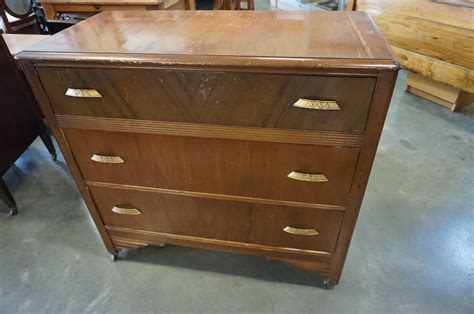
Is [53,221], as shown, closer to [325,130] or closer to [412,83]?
[325,130]

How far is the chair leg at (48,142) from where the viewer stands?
1852mm

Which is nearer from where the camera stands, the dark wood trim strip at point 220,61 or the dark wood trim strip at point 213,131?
the dark wood trim strip at point 220,61

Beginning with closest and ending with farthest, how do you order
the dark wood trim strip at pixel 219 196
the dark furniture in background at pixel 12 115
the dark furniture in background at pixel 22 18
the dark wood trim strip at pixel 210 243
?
1. the dark wood trim strip at pixel 219 196
2. the dark wood trim strip at pixel 210 243
3. the dark furniture in background at pixel 12 115
4. the dark furniture in background at pixel 22 18

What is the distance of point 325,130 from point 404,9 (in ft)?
6.60

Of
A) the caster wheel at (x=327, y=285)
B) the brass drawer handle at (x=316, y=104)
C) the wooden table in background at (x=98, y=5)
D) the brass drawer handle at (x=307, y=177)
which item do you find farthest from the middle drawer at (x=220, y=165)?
the wooden table in background at (x=98, y=5)

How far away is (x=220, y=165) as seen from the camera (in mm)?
933

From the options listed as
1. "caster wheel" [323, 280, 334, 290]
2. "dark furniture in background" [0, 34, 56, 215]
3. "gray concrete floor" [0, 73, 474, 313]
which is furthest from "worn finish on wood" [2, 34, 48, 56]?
"caster wheel" [323, 280, 334, 290]

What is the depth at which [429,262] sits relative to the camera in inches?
52.1

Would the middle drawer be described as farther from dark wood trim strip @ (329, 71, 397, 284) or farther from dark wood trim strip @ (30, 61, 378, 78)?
dark wood trim strip @ (30, 61, 378, 78)

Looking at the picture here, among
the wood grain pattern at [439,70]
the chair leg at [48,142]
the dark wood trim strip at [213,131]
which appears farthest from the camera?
the wood grain pattern at [439,70]

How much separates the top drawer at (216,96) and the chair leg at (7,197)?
997 mm

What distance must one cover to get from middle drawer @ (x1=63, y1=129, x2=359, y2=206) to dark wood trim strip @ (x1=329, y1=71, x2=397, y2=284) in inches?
1.0

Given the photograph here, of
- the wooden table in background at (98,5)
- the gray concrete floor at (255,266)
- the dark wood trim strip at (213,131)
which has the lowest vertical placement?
the gray concrete floor at (255,266)

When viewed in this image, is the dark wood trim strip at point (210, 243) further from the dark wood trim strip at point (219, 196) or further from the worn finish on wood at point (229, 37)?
the worn finish on wood at point (229, 37)
